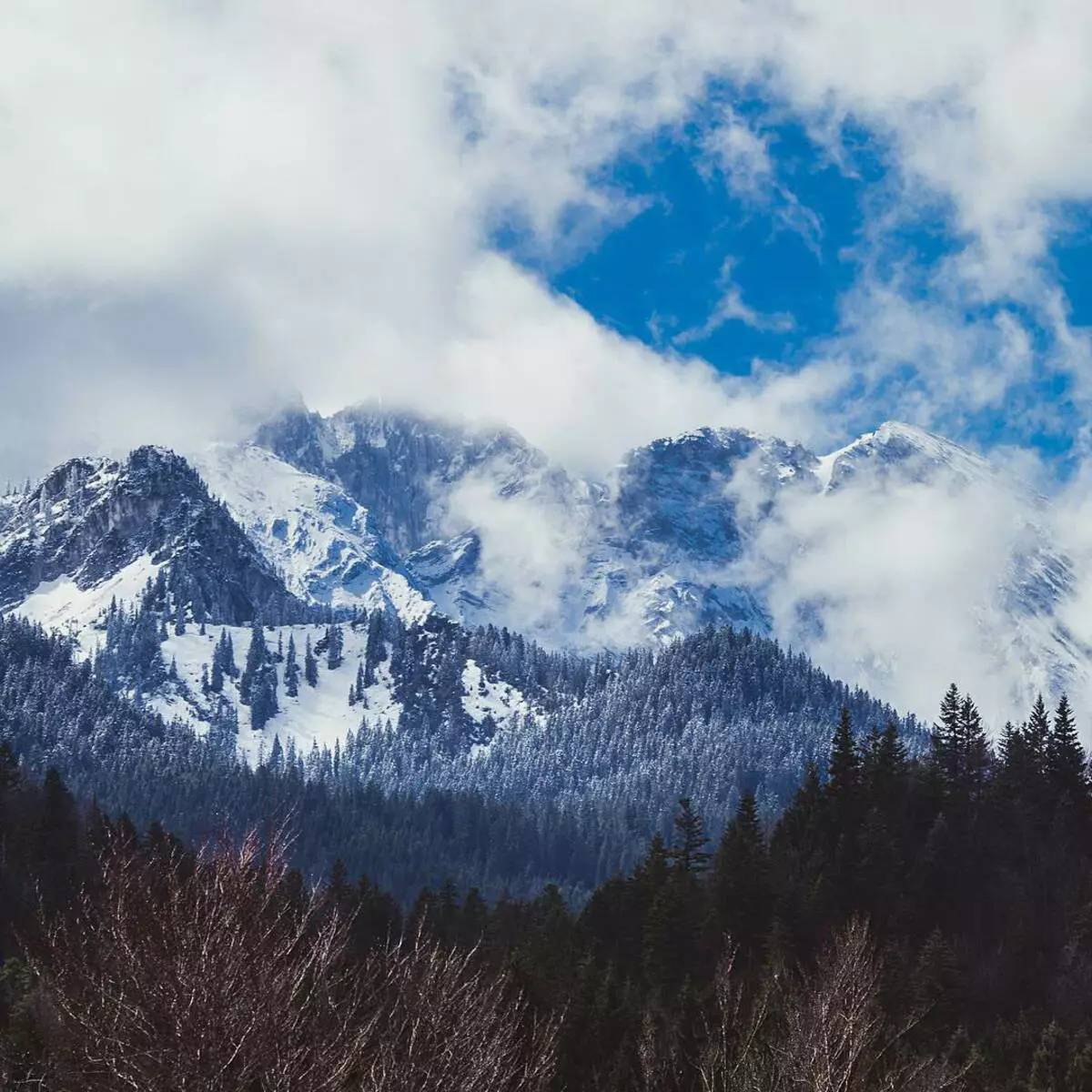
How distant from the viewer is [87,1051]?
24.8 metres

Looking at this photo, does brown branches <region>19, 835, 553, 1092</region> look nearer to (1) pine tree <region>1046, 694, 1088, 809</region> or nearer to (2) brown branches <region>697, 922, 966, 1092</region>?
(2) brown branches <region>697, 922, 966, 1092</region>

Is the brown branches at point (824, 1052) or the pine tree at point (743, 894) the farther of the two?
the pine tree at point (743, 894)

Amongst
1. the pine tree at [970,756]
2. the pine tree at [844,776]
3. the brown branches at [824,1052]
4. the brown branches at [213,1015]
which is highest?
the pine tree at [970,756]

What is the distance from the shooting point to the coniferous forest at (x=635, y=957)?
25.5 m

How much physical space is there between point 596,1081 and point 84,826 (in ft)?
236

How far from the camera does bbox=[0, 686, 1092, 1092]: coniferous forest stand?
83.8 ft

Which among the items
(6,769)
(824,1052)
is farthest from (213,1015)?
(6,769)

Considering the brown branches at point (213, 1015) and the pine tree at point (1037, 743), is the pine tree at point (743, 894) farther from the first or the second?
the brown branches at point (213, 1015)

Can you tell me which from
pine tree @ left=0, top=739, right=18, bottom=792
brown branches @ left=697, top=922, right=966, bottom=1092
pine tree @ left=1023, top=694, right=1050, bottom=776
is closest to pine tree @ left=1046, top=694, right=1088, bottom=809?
pine tree @ left=1023, top=694, right=1050, bottom=776

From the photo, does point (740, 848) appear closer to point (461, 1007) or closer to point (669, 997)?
point (669, 997)

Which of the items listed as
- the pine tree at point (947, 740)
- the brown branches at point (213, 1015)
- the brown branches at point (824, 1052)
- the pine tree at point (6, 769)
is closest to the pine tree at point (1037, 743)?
the pine tree at point (947, 740)

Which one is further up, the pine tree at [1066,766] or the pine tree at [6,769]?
Answer: the pine tree at [1066,766]

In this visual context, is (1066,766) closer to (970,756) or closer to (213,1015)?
(970,756)

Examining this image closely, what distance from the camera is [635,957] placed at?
91000 millimetres
